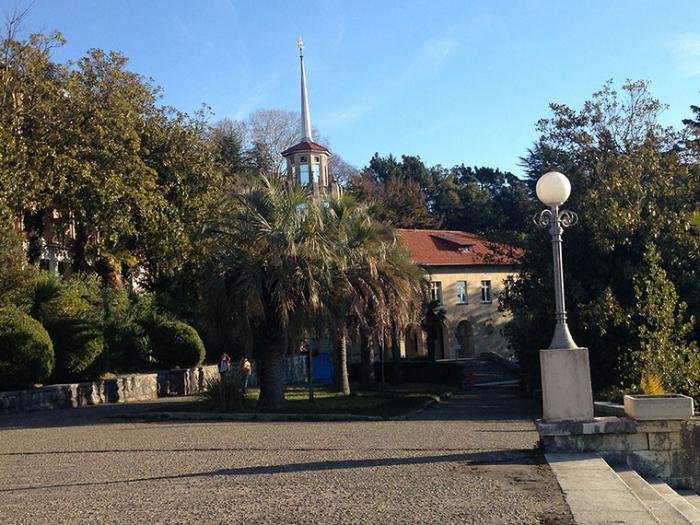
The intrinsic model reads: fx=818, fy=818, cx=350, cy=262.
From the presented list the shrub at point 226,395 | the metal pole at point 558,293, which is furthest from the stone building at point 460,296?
the metal pole at point 558,293

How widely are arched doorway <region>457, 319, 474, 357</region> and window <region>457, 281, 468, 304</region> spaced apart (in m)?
1.55

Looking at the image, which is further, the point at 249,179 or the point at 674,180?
the point at 674,180

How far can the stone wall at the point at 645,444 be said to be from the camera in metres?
9.69

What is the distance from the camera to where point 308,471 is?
31.2 ft

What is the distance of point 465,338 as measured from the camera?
206 feet

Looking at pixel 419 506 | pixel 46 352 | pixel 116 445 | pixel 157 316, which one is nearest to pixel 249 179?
pixel 46 352

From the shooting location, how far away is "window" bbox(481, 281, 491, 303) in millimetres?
62562

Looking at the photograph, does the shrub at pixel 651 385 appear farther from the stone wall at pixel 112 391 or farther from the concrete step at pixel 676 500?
the stone wall at pixel 112 391

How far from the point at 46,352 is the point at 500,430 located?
12259mm

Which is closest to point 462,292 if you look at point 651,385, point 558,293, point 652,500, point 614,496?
point 651,385

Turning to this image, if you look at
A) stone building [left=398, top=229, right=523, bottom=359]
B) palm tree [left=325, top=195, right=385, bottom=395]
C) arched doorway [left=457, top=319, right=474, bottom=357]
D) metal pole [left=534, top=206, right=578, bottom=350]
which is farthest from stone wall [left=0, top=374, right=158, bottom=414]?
arched doorway [left=457, top=319, right=474, bottom=357]

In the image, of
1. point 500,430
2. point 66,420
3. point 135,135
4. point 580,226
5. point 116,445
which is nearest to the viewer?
point 116,445

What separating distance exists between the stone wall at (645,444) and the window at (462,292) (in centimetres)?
5201

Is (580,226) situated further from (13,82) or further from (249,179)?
(13,82)
